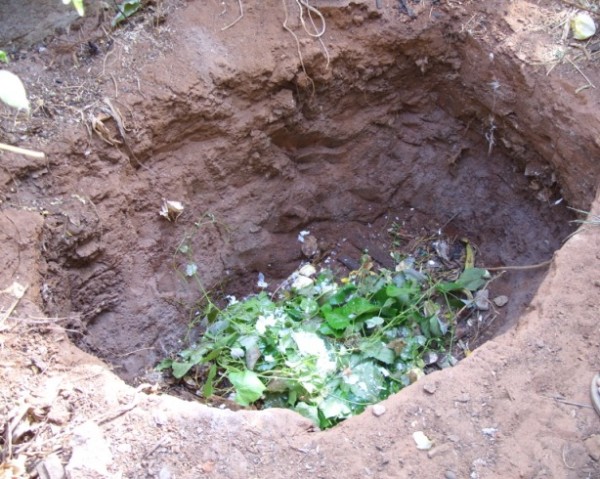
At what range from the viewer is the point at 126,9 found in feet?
11.5

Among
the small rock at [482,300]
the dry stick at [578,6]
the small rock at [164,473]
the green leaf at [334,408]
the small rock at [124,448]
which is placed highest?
the dry stick at [578,6]

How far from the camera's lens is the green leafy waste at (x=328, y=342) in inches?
122

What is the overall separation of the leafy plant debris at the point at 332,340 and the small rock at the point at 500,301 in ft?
0.34

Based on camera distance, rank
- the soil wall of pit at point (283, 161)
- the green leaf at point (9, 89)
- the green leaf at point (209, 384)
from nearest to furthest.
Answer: the green leaf at point (9, 89) → the green leaf at point (209, 384) → the soil wall of pit at point (283, 161)

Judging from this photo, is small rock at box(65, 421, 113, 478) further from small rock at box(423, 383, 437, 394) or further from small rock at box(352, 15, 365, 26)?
small rock at box(352, 15, 365, 26)

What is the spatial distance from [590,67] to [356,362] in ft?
5.94

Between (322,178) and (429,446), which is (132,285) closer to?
(322,178)

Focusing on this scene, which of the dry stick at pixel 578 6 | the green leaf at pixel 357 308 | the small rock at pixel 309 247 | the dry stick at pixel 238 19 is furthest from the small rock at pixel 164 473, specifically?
the dry stick at pixel 578 6

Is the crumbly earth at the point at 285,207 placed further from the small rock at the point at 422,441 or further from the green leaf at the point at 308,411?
the green leaf at the point at 308,411

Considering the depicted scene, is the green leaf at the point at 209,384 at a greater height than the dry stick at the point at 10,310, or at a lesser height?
lesser

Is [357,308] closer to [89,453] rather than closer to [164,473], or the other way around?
[164,473]

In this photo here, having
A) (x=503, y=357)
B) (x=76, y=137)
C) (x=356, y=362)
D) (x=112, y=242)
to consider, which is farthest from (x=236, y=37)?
(x=503, y=357)

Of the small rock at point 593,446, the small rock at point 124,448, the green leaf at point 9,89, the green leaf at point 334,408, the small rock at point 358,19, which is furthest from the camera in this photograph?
the small rock at point 358,19

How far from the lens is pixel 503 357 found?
2.56 meters
